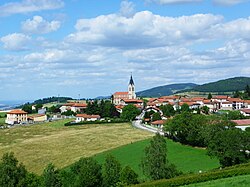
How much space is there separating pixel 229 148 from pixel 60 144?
4290cm

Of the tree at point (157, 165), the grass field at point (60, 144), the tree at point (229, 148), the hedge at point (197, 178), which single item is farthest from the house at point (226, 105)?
the hedge at point (197, 178)

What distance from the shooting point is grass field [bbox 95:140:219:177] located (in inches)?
1864

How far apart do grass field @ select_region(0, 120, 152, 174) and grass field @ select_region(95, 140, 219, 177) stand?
15.6 feet

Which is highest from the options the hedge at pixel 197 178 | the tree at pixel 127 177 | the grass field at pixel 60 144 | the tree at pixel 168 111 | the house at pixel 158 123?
the tree at pixel 168 111

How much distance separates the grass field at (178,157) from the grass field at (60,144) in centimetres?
476

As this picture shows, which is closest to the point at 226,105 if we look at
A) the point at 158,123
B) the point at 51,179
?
the point at 158,123

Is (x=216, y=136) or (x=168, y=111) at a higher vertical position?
(x=216, y=136)

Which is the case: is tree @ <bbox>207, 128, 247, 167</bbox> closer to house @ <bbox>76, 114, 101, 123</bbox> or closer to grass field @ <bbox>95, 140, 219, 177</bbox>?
grass field @ <bbox>95, 140, 219, 177</bbox>

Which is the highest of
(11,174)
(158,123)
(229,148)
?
(229,148)

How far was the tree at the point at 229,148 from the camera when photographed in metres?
43.8

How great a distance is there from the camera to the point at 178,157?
5556 cm

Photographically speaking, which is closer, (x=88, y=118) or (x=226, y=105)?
(x=88, y=118)

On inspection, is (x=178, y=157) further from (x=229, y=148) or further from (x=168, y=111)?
(x=168, y=111)

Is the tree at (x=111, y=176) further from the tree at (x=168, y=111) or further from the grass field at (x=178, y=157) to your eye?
the tree at (x=168, y=111)
